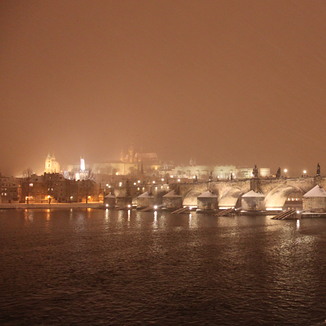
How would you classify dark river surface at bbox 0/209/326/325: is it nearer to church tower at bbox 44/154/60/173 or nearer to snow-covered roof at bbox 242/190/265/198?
snow-covered roof at bbox 242/190/265/198

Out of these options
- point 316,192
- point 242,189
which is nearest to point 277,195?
point 242,189

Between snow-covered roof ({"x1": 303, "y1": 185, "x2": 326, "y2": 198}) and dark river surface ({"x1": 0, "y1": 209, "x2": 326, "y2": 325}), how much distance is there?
48.0 ft

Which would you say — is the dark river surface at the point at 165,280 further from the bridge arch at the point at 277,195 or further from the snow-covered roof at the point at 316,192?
the bridge arch at the point at 277,195

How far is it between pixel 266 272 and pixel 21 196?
3659 inches

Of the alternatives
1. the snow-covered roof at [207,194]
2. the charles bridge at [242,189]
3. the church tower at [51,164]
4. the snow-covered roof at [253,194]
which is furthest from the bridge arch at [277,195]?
the church tower at [51,164]

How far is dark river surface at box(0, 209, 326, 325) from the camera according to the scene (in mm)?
14148

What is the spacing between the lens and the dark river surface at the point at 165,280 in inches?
557

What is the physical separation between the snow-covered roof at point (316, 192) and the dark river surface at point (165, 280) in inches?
576

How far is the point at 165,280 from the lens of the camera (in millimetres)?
18859

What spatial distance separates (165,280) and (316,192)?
33021 mm

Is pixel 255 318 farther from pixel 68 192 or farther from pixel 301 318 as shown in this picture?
pixel 68 192

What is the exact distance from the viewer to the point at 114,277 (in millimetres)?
19547

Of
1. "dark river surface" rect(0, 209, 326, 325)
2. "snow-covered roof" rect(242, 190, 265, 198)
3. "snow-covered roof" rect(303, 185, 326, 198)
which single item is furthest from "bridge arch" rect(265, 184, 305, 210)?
"dark river surface" rect(0, 209, 326, 325)

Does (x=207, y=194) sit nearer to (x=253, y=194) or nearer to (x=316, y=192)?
(x=253, y=194)
